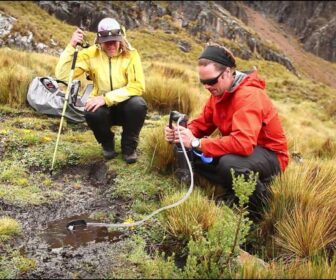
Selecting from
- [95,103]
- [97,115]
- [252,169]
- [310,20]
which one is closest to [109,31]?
[95,103]

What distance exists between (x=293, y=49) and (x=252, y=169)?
247 feet

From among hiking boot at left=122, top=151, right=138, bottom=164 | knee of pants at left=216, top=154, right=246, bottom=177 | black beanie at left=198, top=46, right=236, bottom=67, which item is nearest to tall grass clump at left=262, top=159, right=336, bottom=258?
knee of pants at left=216, top=154, right=246, bottom=177

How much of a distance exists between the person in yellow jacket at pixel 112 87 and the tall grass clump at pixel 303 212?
1.92m

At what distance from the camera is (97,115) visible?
560 centimetres

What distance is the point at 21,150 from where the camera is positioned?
237 inches

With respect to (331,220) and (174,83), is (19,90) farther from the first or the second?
(331,220)

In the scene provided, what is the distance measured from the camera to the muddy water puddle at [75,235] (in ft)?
12.9

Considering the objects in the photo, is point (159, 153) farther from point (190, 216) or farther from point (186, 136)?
point (190, 216)

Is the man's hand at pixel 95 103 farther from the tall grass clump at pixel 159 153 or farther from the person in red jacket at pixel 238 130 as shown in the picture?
the person in red jacket at pixel 238 130

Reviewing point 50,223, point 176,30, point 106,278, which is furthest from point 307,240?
point 176,30

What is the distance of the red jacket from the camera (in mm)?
4250

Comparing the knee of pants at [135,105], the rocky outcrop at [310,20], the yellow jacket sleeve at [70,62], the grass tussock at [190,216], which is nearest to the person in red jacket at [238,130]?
the grass tussock at [190,216]

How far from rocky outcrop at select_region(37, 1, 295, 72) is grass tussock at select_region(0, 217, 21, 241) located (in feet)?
127

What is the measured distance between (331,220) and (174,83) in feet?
19.7
